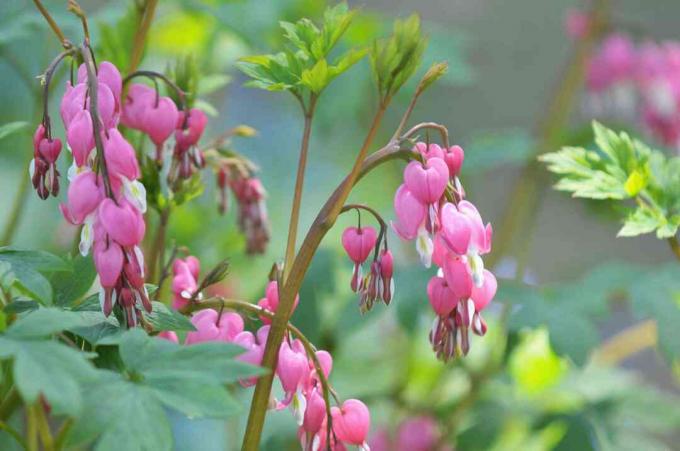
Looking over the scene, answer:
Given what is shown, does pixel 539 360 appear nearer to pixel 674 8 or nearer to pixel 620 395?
pixel 620 395

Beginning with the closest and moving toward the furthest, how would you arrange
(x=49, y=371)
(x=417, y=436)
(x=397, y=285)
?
(x=49, y=371)
(x=397, y=285)
(x=417, y=436)

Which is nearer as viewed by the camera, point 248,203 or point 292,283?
point 292,283

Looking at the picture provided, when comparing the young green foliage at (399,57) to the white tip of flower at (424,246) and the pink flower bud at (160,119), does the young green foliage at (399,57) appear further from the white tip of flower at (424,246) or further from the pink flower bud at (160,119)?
the pink flower bud at (160,119)

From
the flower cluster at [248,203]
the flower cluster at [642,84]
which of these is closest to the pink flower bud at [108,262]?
the flower cluster at [248,203]

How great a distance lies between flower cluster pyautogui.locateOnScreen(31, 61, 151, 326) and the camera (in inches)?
33.7

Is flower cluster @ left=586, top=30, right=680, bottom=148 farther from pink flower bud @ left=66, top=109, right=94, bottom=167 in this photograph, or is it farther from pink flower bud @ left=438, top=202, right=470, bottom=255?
pink flower bud @ left=66, top=109, right=94, bottom=167

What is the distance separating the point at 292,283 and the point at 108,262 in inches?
6.4

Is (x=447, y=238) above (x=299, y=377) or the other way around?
above

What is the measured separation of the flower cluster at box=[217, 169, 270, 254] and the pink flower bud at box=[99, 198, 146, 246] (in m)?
0.41

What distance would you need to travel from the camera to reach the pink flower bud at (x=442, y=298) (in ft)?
3.12

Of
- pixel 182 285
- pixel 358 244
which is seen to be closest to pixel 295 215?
pixel 358 244

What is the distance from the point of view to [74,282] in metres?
0.99

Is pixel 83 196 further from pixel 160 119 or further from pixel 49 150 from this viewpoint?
pixel 160 119

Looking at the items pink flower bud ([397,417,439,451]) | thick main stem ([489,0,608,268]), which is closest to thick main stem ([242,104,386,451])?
pink flower bud ([397,417,439,451])
